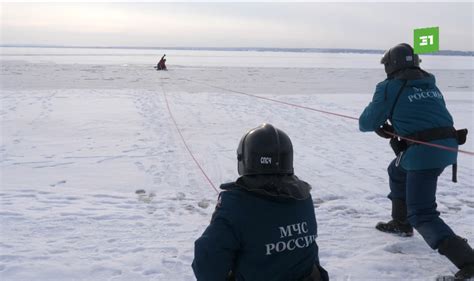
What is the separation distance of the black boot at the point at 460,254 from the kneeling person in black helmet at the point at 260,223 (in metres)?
1.95

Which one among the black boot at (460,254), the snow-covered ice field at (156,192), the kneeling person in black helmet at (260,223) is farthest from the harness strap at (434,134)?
the kneeling person in black helmet at (260,223)

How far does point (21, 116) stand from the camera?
11.3 m

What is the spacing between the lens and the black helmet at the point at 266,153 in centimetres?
200

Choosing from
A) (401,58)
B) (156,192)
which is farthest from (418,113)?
(156,192)

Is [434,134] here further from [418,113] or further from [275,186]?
[275,186]

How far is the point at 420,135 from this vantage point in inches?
143

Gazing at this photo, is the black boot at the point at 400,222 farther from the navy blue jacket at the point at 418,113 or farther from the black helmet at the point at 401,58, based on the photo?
the black helmet at the point at 401,58

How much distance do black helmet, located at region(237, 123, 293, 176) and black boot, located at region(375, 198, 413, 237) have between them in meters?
2.77

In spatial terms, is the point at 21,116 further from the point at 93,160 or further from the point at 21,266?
→ the point at 21,266

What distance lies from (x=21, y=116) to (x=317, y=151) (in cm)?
766

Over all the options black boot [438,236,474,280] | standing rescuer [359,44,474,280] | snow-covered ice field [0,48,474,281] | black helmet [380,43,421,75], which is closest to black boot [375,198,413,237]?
snow-covered ice field [0,48,474,281]

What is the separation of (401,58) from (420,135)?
68 centimetres

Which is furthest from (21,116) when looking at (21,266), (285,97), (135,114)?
(285,97)

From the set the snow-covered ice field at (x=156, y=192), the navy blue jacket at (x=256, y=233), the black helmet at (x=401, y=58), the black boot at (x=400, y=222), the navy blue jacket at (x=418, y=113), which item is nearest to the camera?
the navy blue jacket at (x=256, y=233)
